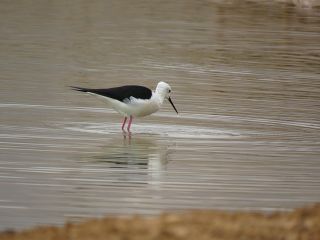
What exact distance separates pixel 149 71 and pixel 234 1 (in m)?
22.9

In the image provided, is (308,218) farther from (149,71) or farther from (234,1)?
(234,1)

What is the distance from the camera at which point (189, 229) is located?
9477 millimetres

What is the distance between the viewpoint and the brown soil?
371 inches

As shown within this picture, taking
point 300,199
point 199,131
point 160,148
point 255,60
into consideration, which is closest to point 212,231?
point 300,199

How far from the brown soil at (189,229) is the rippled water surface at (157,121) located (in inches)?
84.2

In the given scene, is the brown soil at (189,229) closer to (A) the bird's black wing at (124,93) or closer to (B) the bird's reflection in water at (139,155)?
(B) the bird's reflection in water at (139,155)

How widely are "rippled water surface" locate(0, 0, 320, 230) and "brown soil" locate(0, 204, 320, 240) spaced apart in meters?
2.14

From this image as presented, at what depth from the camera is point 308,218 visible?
10.1m

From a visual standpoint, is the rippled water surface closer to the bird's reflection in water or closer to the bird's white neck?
the bird's reflection in water

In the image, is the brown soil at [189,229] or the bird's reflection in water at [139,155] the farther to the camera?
the bird's reflection in water at [139,155]

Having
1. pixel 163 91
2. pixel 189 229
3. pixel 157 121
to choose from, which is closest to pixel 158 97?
pixel 163 91

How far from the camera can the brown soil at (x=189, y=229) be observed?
30.9ft

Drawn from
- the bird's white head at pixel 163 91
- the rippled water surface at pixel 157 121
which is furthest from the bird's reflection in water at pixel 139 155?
the bird's white head at pixel 163 91

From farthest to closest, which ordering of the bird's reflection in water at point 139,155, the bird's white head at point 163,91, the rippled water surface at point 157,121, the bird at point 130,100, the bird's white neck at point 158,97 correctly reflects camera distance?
the bird's white head at point 163,91, the bird's white neck at point 158,97, the bird at point 130,100, the bird's reflection in water at point 139,155, the rippled water surface at point 157,121
